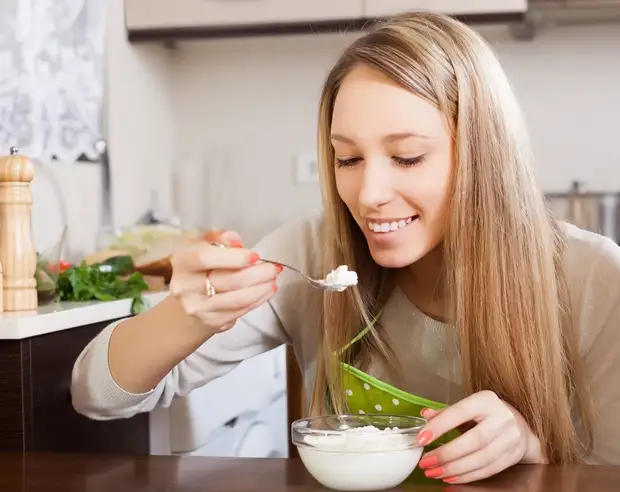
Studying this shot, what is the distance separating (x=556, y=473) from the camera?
96cm

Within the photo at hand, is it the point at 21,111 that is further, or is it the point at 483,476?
the point at 21,111

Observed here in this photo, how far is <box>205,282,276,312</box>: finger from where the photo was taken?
3.35 feet

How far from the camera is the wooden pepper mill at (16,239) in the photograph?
1431 mm

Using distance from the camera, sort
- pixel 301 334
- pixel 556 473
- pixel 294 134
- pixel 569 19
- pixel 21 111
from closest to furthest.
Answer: pixel 556 473
pixel 301 334
pixel 21 111
pixel 569 19
pixel 294 134

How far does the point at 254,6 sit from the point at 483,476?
6.47 feet

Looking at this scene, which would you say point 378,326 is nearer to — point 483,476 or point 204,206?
point 483,476

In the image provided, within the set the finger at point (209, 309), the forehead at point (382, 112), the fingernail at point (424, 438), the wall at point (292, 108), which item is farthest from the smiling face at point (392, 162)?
the wall at point (292, 108)

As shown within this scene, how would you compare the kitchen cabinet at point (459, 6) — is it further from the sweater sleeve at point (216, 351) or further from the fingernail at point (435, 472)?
the fingernail at point (435, 472)

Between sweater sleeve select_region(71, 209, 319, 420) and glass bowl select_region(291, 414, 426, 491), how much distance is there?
1.32 ft

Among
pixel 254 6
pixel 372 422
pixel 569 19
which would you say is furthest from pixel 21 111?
pixel 569 19

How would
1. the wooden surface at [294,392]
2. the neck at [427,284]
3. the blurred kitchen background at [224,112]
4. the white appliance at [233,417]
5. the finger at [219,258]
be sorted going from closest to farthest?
the finger at [219,258]
the neck at [427,284]
the white appliance at [233,417]
the blurred kitchen background at [224,112]
the wooden surface at [294,392]

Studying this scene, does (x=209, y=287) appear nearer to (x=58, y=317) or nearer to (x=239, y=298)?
(x=239, y=298)

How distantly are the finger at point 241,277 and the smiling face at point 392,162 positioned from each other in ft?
0.71

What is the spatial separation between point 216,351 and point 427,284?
33cm
